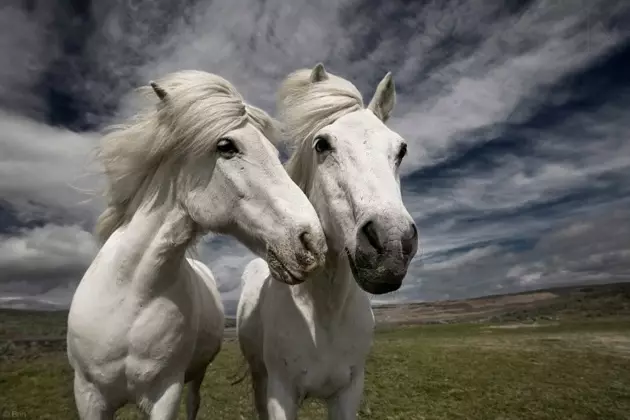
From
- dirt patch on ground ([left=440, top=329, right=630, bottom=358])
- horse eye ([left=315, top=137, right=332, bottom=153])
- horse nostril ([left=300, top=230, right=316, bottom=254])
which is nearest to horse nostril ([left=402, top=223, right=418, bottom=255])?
horse nostril ([left=300, top=230, right=316, bottom=254])

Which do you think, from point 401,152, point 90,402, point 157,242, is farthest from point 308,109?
point 90,402

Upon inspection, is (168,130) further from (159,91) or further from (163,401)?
(163,401)

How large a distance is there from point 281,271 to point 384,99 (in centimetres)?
214

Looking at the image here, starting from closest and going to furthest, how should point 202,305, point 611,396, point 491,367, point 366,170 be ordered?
point 366,170, point 202,305, point 611,396, point 491,367

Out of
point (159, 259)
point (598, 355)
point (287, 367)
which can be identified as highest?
point (159, 259)

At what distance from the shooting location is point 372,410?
10.4m

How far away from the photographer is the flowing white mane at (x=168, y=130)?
126 inches

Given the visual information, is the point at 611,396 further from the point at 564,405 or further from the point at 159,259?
the point at 159,259

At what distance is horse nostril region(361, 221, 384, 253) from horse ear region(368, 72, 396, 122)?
1.64 m

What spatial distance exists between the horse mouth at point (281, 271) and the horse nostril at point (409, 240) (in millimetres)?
718

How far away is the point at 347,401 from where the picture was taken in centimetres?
363

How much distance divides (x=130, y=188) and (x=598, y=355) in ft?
89.4

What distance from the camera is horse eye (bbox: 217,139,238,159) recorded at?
122 inches

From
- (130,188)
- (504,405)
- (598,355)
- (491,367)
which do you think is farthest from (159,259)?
(598,355)
